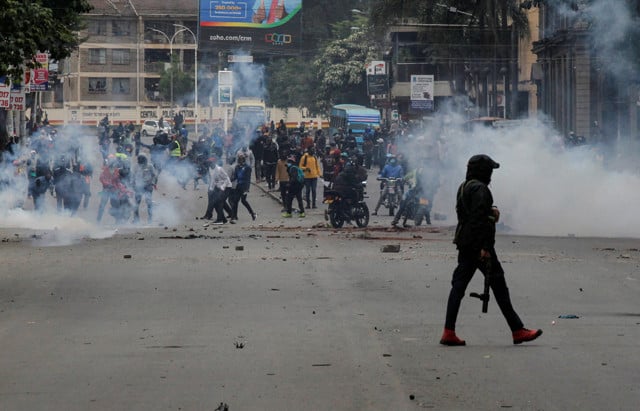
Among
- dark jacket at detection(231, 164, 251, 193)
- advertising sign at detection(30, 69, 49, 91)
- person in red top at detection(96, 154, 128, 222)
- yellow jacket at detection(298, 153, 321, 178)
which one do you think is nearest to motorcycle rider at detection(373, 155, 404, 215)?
yellow jacket at detection(298, 153, 321, 178)

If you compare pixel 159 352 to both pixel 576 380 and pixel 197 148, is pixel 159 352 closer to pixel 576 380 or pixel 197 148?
pixel 576 380

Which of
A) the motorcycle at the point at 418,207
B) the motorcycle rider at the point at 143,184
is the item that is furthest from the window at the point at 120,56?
the motorcycle at the point at 418,207

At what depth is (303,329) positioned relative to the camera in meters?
10.8

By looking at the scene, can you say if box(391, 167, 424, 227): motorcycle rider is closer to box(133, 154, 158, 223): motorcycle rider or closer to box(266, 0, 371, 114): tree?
box(133, 154, 158, 223): motorcycle rider

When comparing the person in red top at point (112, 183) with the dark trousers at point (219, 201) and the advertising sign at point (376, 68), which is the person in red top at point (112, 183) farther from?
the advertising sign at point (376, 68)

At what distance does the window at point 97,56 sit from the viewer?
336 ft

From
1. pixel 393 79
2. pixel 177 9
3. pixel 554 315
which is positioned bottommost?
pixel 554 315

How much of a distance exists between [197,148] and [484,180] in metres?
35.4

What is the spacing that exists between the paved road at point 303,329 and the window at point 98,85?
84.5 metres

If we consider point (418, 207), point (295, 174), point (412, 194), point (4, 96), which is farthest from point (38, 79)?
point (418, 207)

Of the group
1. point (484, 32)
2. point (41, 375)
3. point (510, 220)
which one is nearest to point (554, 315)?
point (41, 375)

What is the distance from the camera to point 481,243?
9633mm

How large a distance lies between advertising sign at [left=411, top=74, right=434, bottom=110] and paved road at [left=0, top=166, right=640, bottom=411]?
39421mm

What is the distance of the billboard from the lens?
201 ft
